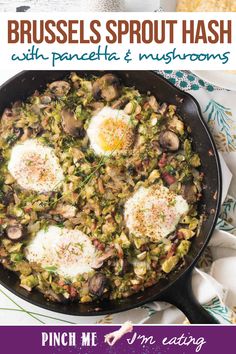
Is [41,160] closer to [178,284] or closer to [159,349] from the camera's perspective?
[178,284]

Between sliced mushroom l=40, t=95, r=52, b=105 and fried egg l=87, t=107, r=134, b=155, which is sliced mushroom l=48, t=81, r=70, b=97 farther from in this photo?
fried egg l=87, t=107, r=134, b=155

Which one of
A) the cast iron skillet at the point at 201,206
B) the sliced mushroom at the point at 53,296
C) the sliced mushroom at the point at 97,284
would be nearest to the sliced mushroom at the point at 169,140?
the cast iron skillet at the point at 201,206

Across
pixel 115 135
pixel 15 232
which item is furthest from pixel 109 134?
pixel 15 232

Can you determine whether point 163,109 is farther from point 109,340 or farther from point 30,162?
point 109,340

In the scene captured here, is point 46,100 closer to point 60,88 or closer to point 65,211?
point 60,88

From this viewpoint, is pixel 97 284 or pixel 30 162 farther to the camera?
pixel 30 162

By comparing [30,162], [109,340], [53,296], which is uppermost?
[30,162]

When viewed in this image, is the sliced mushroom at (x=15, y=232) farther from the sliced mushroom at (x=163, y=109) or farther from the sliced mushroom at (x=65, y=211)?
the sliced mushroom at (x=163, y=109)

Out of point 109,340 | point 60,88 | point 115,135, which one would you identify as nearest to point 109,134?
point 115,135

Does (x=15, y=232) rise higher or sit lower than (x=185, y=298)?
higher
